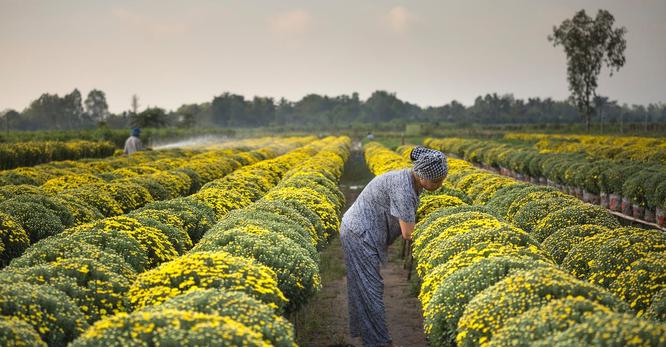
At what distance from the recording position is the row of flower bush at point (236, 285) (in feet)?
13.4

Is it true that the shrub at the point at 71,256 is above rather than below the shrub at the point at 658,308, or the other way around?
above

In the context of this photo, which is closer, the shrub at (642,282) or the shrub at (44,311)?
the shrub at (44,311)

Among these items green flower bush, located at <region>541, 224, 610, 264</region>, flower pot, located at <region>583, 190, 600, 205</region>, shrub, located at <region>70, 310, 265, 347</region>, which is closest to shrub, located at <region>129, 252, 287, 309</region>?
shrub, located at <region>70, 310, 265, 347</region>

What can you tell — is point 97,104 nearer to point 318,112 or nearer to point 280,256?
point 318,112

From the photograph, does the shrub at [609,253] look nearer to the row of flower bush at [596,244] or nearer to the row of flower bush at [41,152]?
the row of flower bush at [596,244]

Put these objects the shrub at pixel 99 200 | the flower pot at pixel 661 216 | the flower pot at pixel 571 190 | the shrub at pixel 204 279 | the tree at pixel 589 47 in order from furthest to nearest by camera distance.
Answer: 1. the tree at pixel 589 47
2. the flower pot at pixel 571 190
3. the flower pot at pixel 661 216
4. the shrub at pixel 99 200
5. the shrub at pixel 204 279

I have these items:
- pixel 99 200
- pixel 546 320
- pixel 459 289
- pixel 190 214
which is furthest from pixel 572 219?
pixel 99 200

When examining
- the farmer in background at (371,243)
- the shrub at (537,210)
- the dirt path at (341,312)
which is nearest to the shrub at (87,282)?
the dirt path at (341,312)

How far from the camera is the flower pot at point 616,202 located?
1758 centimetres

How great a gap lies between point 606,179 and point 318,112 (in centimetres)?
17503

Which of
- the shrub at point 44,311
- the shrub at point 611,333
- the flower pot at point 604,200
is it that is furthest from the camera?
the flower pot at point 604,200

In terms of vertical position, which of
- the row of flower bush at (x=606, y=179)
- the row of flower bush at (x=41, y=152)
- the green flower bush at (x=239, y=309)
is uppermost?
the row of flower bush at (x=41, y=152)

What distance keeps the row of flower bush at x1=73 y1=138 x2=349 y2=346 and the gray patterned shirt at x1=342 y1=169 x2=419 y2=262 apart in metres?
0.74

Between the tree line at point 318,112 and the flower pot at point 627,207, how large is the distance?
95840mm
